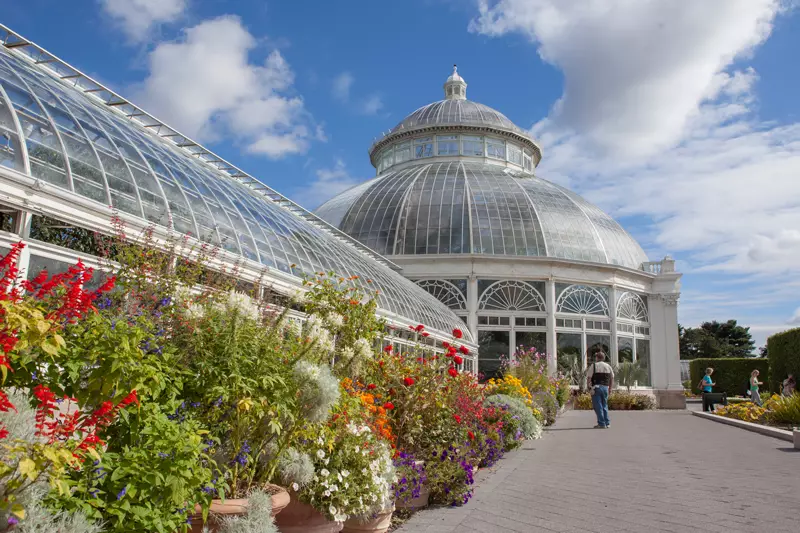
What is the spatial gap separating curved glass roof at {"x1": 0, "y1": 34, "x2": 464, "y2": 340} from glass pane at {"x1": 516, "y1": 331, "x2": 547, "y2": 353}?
1259 cm

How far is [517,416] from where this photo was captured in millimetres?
11523

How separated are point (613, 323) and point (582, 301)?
201cm

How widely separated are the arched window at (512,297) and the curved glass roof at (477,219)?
167cm

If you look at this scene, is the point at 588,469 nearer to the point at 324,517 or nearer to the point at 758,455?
the point at 758,455

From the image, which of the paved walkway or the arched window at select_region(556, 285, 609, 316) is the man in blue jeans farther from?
the arched window at select_region(556, 285, 609, 316)

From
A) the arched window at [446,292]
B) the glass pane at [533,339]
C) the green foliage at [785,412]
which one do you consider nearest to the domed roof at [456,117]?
the arched window at [446,292]

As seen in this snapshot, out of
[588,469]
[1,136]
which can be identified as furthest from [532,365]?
[1,136]

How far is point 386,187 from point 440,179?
3.14 m

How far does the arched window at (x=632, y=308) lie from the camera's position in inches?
1249

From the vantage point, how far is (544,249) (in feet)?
99.3

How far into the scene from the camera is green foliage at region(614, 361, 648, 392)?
96.2 ft

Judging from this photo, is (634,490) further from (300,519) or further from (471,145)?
(471,145)

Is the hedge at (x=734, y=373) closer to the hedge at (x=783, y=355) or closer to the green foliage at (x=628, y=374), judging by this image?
the green foliage at (x=628, y=374)

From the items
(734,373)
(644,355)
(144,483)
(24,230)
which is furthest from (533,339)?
(144,483)
